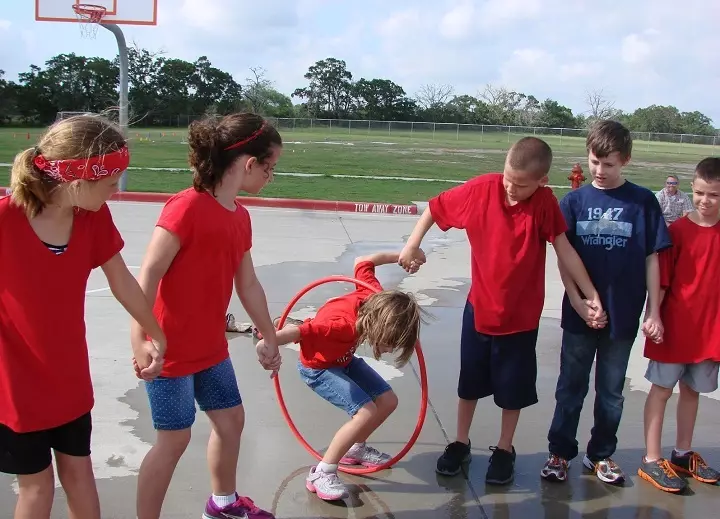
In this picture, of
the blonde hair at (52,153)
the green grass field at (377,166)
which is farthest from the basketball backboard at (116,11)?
the blonde hair at (52,153)

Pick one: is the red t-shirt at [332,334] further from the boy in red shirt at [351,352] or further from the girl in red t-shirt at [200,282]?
the girl in red t-shirt at [200,282]

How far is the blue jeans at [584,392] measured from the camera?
3.93 metres

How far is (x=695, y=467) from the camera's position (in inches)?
159

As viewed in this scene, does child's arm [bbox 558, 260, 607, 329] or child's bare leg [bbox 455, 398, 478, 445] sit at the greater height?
child's arm [bbox 558, 260, 607, 329]

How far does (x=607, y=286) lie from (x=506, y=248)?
1.89ft

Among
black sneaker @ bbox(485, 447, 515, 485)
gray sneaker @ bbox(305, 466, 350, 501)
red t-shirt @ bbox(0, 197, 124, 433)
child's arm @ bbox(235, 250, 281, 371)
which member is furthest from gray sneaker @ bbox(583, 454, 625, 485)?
red t-shirt @ bbox(0, 197, 124, 433)

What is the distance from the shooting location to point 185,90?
222 ft

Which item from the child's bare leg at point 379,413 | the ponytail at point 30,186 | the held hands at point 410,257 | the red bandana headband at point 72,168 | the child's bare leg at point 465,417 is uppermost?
the red bandana headband at point 72,168

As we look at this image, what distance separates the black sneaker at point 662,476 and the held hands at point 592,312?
2.70 ft

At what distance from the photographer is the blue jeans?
12.9 ft

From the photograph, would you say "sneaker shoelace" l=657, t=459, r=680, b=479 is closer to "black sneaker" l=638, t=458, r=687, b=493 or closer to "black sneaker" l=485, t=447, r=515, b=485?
"black sneaker" l=638, t=458, r=687, b=493

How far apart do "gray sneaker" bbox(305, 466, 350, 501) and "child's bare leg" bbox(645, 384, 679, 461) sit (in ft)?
5.47

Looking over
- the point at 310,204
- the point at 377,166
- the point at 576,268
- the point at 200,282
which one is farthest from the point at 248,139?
the point at 377,166

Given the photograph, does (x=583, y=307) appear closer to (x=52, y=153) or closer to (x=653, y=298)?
(x=653, y=298)
